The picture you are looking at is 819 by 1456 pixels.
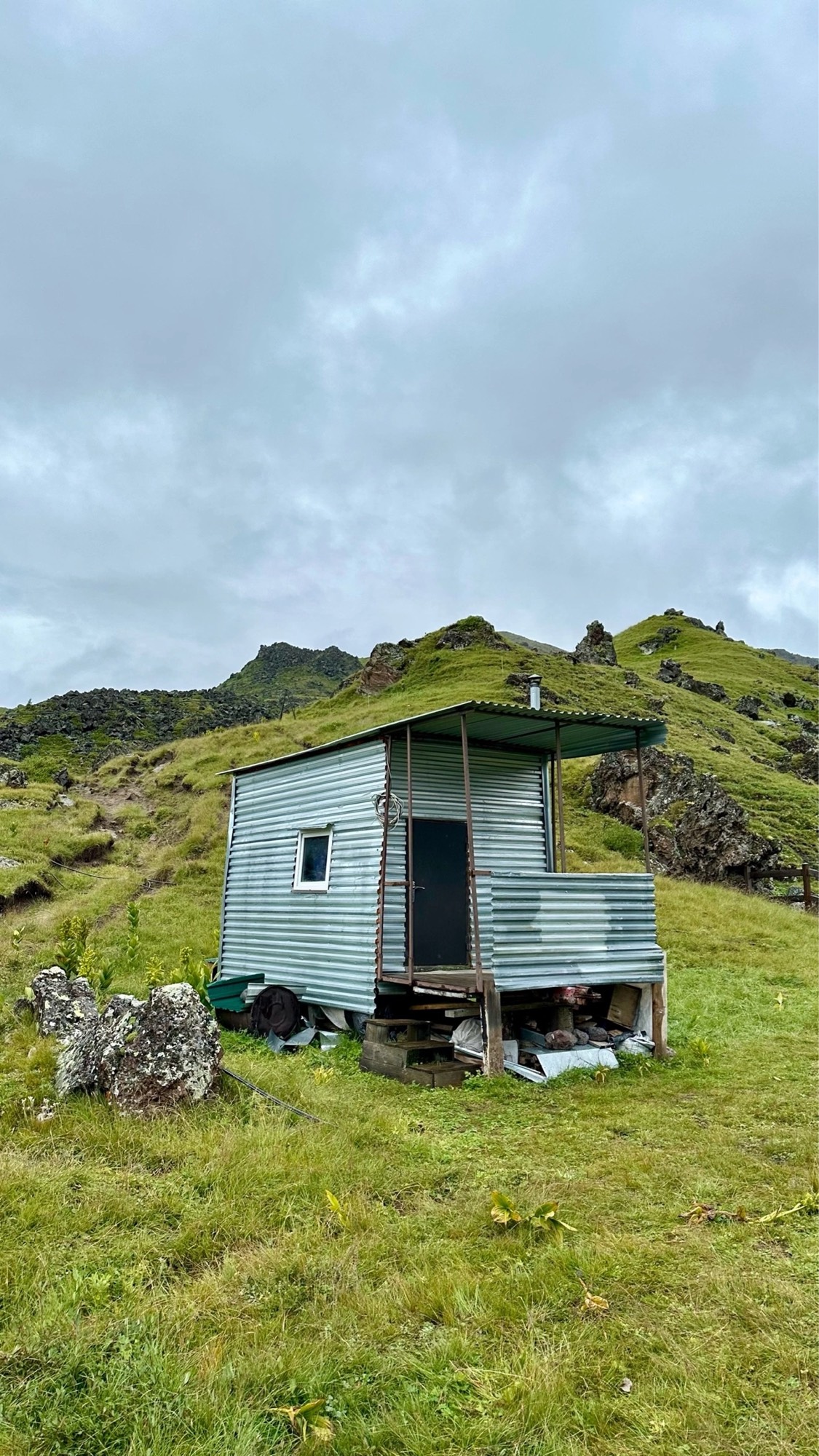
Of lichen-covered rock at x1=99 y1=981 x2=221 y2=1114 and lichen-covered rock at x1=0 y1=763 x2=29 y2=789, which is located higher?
lichen-covered rock at x1=0 y1=763 x2=29 y2=789

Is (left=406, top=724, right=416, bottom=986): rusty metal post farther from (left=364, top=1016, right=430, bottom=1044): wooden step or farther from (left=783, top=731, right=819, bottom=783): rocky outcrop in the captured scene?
(left=783, top=731, right=819, bottom=783): rocky outcrop

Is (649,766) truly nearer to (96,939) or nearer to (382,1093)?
(96,939)

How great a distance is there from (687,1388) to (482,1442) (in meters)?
0.99

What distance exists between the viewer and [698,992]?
47.1 feet

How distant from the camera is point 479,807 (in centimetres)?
1227

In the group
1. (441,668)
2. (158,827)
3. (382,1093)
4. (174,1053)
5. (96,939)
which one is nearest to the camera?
(174,1053)

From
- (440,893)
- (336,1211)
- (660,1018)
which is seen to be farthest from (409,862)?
(336,1211)

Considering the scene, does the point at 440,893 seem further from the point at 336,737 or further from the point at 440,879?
the point at 336,737

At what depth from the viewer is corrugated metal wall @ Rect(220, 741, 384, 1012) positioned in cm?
1134

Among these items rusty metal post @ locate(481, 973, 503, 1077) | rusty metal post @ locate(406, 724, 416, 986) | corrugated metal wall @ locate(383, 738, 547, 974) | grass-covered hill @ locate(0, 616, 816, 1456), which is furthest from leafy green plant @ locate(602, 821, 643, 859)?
rusty metal post @ locate(481, 973, 503, 1077)

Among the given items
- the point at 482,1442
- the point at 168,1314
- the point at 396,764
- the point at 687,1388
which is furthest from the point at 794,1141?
the point at 396,764

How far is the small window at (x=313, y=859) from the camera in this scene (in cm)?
1250

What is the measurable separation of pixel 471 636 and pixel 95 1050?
41.3 m

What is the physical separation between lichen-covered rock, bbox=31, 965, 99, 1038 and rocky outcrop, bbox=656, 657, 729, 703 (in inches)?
1772
